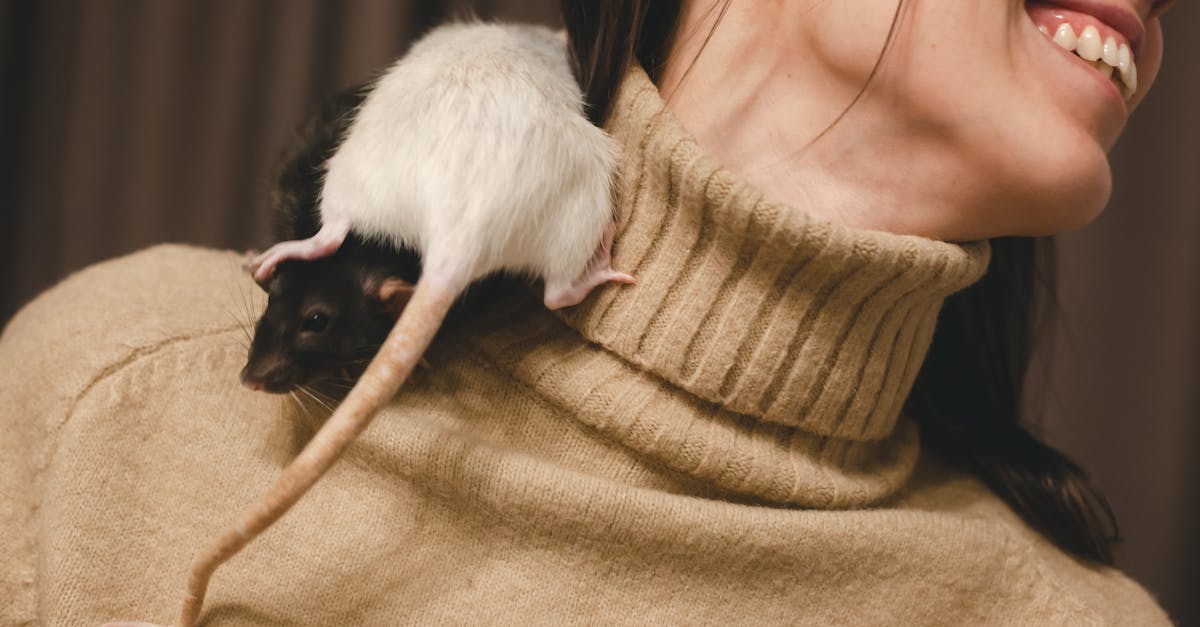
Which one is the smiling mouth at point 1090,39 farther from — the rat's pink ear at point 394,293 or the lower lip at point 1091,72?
the rat's pink ear at point 394,293

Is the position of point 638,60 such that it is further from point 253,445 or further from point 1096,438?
point 1096,438

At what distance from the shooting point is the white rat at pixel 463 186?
654mm

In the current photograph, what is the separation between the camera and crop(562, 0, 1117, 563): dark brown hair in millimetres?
975

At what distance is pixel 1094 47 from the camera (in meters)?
0.78

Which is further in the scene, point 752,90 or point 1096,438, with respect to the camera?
point 1096,438

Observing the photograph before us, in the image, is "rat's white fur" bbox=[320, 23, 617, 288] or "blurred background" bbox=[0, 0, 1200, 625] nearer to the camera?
"rat's white fur" bbox=[320, 23, 617, 288]

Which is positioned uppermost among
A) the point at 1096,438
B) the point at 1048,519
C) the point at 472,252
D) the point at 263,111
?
the point at 472,252

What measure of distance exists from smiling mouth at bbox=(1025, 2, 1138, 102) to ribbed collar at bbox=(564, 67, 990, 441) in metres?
0.19

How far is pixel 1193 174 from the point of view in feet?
5.13

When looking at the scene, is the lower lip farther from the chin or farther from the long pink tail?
the long pink tail

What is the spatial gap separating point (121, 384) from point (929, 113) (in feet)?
2.38

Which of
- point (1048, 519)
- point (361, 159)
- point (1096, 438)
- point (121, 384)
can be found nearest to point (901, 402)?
point (1048, 519)

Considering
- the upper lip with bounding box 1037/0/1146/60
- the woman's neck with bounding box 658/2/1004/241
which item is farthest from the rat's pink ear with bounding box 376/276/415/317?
the upper lip with bounding box 1037/0/1146/60

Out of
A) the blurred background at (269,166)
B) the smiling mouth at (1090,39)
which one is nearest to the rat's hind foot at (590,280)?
the smiling mouth at (1090,39)
